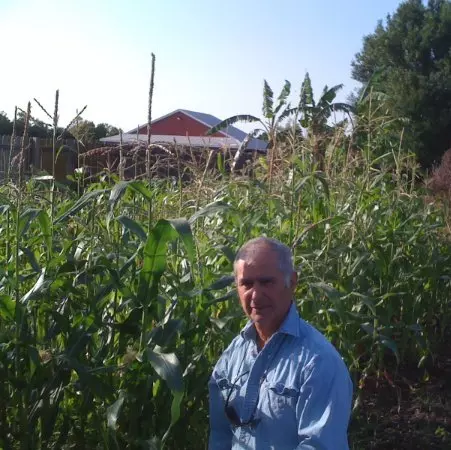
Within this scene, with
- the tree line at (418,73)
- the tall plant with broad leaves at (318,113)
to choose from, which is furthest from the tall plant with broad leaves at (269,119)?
the tree line at (418,73)

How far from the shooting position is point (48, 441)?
371 cm

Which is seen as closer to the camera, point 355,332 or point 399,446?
point 399,446

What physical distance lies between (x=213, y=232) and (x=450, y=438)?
69.6 inches

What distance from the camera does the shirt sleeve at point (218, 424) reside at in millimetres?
2939

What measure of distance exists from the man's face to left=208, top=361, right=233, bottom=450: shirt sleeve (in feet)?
1.09

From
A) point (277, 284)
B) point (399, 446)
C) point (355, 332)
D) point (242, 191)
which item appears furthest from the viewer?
point (242, 191)

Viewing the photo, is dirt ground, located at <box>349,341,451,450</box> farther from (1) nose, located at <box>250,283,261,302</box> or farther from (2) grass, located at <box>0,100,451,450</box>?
(1) nose, located at <box>250,283,261,302</box>

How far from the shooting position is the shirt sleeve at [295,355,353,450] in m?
2.46

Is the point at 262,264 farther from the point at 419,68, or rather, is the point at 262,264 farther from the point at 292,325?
the point at 419,68

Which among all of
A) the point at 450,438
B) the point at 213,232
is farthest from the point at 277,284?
the point at 450,438

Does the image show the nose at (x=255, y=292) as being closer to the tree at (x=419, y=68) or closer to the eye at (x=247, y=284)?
the eye at (x=247, y=284)

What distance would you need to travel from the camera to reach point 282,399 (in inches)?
103

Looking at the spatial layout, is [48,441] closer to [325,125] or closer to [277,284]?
[277,284]

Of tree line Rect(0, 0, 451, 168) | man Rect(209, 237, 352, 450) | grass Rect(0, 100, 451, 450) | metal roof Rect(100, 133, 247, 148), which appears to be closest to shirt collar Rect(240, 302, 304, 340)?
man Rect(209, 237, 352, 450)
